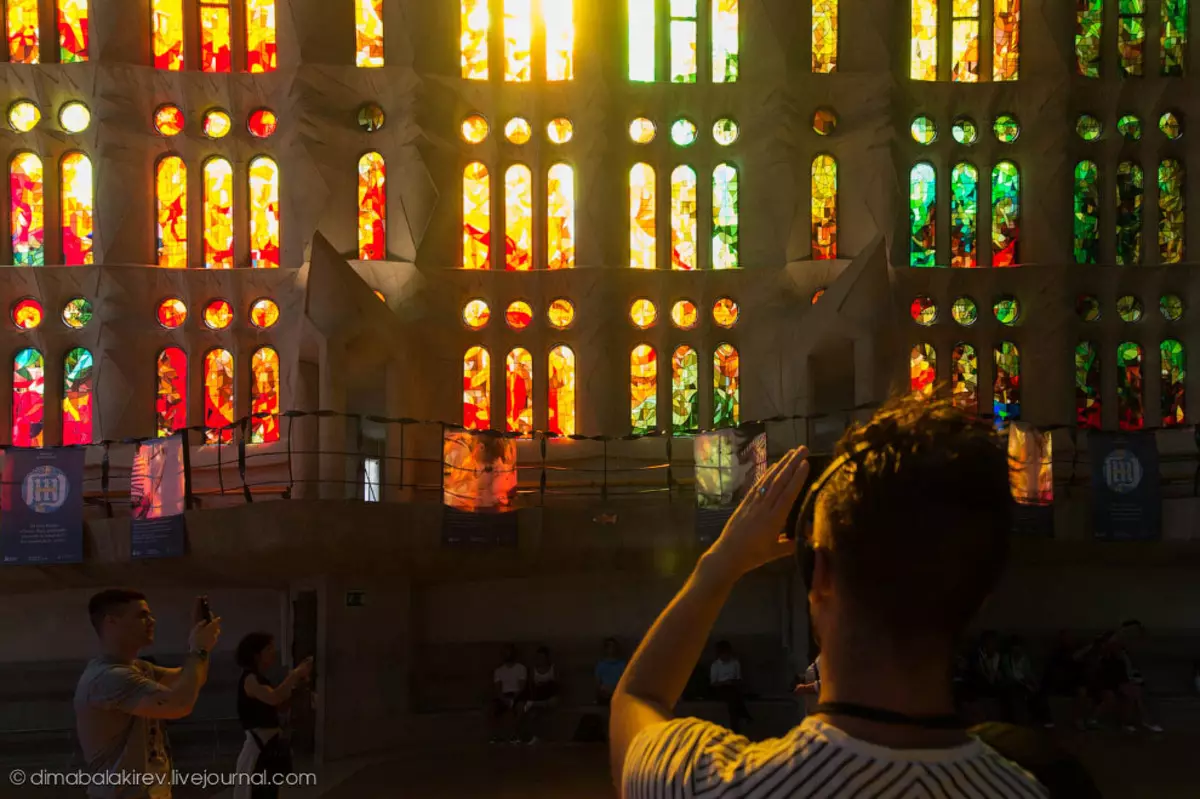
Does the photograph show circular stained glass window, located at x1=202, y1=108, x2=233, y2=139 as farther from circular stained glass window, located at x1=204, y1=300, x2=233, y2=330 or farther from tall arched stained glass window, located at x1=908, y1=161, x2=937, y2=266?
tall arched stained glass window, located at x1=908, y1=161, x2=937, y2=266

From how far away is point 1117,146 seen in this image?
24484 millimetres

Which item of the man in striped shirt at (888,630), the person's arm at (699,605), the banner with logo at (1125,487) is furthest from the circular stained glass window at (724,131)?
the man in striped shirt at (888,630)

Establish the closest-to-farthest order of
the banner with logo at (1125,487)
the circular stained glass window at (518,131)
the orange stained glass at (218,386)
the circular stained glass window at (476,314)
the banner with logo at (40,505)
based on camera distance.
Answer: the banner with logo at (40,505) → the banner with logo at (1125,487) → the orange stained glass at (218,386) → the circular stained glass window at (476,314) → the circular stained glass window at (518,131)

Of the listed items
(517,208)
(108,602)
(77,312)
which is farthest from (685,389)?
(108,602)

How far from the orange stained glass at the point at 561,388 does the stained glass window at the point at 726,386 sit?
2268 mm

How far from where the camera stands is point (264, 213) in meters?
24.2

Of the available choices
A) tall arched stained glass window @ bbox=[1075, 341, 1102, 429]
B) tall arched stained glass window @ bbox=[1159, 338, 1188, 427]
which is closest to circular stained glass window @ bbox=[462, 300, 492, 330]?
tall arched stained glass window @ bbox=[1075, 341, 1102, 429]

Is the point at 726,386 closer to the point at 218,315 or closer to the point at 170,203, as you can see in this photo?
the point at 218,315

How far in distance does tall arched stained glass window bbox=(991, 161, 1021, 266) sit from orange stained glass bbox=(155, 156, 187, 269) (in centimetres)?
1289

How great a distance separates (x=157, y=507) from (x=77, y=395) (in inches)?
309

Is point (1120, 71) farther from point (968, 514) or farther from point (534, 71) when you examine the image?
point (968, 514)

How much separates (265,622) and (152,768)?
1531 cm

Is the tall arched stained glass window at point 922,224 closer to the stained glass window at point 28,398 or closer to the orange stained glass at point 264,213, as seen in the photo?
the orange stained glass at point 264,213

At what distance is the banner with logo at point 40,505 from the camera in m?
16.6
